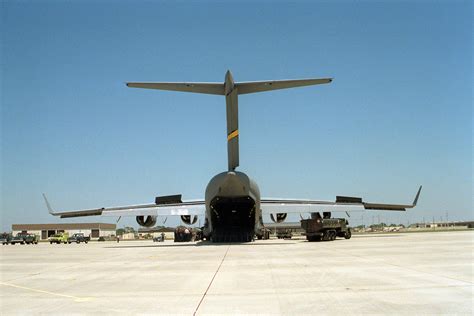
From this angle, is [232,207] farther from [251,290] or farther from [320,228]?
[251,290]

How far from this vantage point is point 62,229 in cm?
11150

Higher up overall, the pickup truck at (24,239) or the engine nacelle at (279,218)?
the engine nacelle at (279,218)

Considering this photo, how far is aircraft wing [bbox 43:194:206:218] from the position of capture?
3763cm

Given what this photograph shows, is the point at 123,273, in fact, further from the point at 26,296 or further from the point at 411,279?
the point at 411,279

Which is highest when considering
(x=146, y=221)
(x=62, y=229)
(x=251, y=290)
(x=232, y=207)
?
(x=232, y=207)

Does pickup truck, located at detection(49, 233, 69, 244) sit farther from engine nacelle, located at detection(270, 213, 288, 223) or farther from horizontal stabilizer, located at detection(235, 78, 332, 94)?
horizontal stabilizer, located at detection(235, 78, 332, 94)

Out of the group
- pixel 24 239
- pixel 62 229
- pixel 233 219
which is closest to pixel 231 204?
pixel 233 219

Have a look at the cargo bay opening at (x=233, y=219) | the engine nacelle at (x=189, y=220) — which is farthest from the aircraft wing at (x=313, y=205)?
the engine nacelle at (x=189, y=220)

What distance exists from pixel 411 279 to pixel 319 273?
8.28 ft

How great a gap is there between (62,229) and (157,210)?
271 feet

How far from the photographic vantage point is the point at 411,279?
432 inches

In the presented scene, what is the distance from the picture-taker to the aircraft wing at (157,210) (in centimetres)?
3763

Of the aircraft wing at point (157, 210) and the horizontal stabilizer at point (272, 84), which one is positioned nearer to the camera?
the horizontal stabilizer at point (272, 84)

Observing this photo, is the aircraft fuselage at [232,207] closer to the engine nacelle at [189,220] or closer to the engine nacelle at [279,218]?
the engine nacelle at [189,220]
